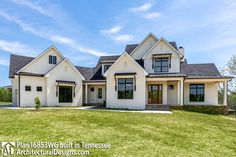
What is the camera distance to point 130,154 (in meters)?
6.40

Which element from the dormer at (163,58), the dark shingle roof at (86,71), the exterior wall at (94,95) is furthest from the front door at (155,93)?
the dark shingle roof at (86,71)

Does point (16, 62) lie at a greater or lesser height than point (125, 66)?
greater

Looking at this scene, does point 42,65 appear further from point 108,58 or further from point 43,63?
point 108,58

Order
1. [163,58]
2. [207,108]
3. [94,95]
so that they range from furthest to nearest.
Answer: [94,95]
[163,58]
[207,108]

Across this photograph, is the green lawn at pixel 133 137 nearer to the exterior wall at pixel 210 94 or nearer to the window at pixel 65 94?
the exterior wall at pixel 210 94

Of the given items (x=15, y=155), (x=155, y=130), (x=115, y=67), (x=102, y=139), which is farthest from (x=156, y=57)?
(x=15, y=155)

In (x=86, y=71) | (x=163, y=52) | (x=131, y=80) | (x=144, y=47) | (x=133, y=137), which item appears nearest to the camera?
(x=133, y=137)

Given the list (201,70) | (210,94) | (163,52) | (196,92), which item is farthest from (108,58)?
(210,94)

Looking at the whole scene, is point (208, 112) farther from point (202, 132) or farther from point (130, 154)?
point (130, 154)

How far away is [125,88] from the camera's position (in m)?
20.2

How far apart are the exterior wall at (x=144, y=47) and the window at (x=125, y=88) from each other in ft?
18.1

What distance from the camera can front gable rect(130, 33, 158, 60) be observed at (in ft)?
80.8

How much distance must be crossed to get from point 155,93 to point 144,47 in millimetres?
6214

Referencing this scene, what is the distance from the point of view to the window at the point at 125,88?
2006 cm
